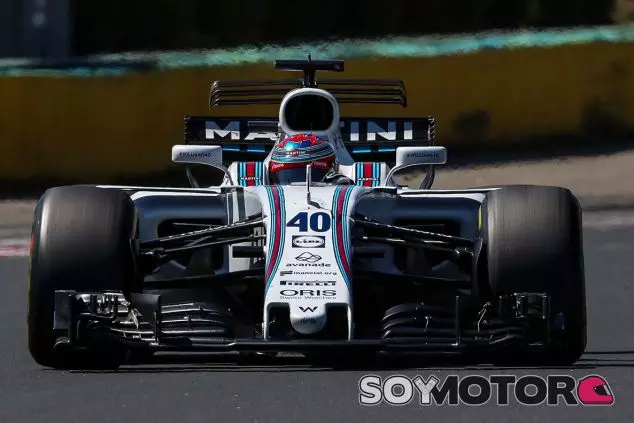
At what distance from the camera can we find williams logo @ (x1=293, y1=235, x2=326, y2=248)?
1012 cm

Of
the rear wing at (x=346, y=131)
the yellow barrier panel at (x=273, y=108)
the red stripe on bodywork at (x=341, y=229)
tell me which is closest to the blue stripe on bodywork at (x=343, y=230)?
the red stripe on bodywork at (x=341, y=229)

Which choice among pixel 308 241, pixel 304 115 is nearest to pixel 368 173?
pixel 304 115

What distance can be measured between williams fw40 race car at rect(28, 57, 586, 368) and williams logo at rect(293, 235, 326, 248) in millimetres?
11

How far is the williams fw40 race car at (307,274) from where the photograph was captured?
32.3ft

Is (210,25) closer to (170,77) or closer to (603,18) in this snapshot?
(170,77)

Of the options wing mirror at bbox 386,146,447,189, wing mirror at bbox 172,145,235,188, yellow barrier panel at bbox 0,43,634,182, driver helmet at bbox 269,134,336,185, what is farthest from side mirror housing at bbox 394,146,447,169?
yellow barrier panel at bbox 0,43,634,182

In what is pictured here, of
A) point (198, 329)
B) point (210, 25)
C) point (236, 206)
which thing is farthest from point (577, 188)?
point (198, 329)

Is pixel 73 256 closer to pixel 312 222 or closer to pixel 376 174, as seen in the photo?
pixel 312 222

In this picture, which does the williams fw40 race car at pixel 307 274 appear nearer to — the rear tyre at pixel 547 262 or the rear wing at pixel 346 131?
the rear tyre at pixel 547 262

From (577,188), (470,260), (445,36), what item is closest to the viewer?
(470,260)

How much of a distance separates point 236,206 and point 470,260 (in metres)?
1.43

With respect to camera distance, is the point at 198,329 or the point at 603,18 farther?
the point at 603,18

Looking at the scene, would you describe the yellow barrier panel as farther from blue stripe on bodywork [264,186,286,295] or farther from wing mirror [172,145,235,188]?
blue stripe on bodywork [264,186,286,295]

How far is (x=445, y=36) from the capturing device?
2230 cm
